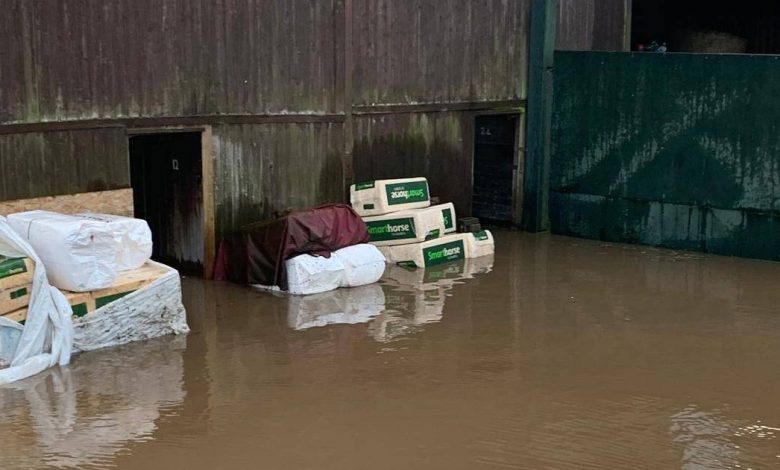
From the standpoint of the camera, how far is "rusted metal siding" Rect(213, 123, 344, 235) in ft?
36.4

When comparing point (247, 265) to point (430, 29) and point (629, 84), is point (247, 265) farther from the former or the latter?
point (629, 84)

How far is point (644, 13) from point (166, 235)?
11.7 metres

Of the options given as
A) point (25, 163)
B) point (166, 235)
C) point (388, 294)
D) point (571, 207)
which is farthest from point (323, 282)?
point (571, 207)

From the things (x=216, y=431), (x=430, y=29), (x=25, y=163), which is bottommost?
(x=216, y=431)

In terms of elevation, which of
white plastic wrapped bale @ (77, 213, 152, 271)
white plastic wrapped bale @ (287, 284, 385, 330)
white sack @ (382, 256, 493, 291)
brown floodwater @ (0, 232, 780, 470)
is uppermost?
white plastic wrapped bale @ (77, 213, 152, 271)

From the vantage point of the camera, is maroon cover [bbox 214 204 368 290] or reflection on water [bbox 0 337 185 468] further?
maroon cover [bbox 214 204 368 290]

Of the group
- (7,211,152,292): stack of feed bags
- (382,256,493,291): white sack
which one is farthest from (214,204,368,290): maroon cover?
(7,211,152,292): stack of feed bags

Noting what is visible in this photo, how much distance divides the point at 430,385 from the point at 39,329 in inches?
124

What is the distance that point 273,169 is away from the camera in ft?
37.8

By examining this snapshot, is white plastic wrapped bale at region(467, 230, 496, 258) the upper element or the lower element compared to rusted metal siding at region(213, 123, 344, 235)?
lower

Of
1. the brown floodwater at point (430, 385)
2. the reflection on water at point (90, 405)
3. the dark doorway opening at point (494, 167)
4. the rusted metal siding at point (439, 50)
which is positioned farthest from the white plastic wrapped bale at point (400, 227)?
the reflection on water at point (90, 405)

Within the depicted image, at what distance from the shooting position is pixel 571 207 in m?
14.6

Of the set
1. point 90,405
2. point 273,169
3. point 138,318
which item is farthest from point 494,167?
point 90,405

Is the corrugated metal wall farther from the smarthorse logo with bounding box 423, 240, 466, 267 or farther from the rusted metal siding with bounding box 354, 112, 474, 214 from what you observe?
the smarthorse logo with bounding box 423, 240, 466, 267
